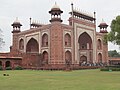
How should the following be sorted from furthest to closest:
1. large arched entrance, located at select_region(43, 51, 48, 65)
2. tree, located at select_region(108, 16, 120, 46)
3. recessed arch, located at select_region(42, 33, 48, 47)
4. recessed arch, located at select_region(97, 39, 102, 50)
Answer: recessed arch, located at select_region(97, 39, 102, 50)
recessed arch, located at select_region(42, 33, 48, 47)
large arched entrance, located at select_region(43, 51, 48, 65)
tree, located at select_region(108, 16, 120, 46)

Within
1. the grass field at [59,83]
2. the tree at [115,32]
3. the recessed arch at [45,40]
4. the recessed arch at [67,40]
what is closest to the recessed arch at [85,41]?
the recessed arch at [67,40]

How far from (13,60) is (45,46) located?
515cm

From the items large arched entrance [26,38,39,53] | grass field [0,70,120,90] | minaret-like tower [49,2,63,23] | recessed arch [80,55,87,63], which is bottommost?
grass field [0,70,120,90]

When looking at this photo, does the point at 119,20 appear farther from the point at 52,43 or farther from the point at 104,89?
the point at 104,89

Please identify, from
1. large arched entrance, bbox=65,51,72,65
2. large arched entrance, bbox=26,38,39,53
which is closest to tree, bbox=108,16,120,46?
large arched entrance, bbox=65,51,72,65

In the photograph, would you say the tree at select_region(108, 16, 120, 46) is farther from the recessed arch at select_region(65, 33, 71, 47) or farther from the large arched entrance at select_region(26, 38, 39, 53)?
the large arched entrance at select_region(26, 38, 39, 53)

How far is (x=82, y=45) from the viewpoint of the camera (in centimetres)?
4178

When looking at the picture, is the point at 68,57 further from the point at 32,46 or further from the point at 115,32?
the point at 115,32

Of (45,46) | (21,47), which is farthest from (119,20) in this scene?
(21,47)

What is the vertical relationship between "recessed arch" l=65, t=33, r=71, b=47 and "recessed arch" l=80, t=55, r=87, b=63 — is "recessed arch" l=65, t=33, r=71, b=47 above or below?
above

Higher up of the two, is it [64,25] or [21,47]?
[64,25]

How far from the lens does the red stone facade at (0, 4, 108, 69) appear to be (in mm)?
33406

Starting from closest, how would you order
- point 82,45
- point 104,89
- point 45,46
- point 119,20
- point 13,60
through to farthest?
point 104,89
point 119,20
point 13,60
point 45,46
point 82,45

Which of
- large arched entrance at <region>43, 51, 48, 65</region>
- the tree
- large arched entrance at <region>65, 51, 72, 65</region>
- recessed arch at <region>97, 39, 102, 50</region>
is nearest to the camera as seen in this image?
the tree
